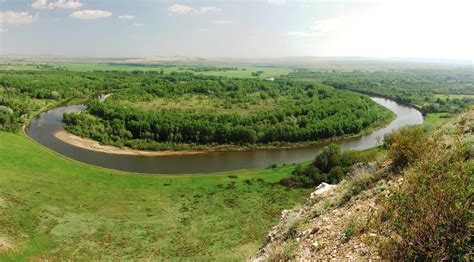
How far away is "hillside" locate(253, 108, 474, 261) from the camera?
21.1ft

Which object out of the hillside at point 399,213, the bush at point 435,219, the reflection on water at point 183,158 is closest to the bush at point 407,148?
the hillside at point 399,213

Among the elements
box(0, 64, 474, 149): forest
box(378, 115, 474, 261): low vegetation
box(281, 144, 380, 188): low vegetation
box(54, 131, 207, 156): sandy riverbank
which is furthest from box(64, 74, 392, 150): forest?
box(378, 115, 474, 261): low vegetation

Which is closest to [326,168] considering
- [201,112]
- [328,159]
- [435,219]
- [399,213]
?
[328,159]

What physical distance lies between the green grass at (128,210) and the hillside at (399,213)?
15310 mm

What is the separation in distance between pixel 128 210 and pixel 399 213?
3467 centimetres

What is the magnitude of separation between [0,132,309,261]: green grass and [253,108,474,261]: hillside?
1531 centimetres

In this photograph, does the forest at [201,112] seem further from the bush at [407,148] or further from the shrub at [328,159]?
the bush at [407,148]

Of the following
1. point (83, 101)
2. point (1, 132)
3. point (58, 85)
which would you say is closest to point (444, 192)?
point (1, 132)

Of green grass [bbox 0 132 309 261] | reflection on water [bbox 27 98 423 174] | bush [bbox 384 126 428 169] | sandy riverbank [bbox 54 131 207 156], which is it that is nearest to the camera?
bush [bbox 384 126 428 169]

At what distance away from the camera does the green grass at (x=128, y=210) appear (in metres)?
28.1

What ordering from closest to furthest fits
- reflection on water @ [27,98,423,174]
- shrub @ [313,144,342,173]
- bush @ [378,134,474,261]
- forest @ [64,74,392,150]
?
bush @ [378,134,474,261] → shrub @ [313,144,342,173] → reflection on water @ [27,98,423,174] → forest @ [64,74,392,150]

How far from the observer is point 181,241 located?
1190 inches

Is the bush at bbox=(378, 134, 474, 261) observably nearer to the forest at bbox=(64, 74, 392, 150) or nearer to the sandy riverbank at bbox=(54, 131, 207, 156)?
the sandy riverbank at bbox=(54, 131, 207, 156)

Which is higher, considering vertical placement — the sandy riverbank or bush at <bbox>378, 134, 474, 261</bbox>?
bush at <bbox>378, 134, 474, 261</bbox>
